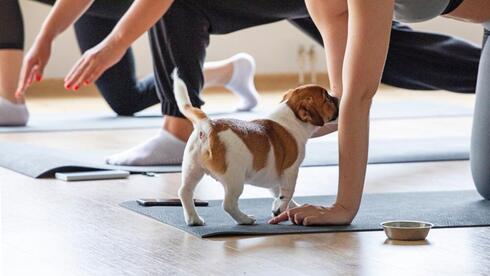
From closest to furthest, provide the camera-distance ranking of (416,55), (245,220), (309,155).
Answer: (245,220) < (309,155) < (416,55)

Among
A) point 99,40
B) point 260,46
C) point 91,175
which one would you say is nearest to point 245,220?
point 91,175

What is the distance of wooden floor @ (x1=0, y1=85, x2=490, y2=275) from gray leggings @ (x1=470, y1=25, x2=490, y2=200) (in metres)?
0.13

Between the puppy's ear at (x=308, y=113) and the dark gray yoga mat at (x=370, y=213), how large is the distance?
0.52 feet

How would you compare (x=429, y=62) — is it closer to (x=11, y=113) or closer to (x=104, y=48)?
(x=104, y=48)

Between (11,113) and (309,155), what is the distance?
45.4 inches

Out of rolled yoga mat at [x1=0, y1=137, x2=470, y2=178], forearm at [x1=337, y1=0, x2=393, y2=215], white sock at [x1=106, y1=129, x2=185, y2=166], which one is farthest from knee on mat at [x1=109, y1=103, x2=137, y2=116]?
forearm at [x1=337, y1=0, x2=393, y2=215]

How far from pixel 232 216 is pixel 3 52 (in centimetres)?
192

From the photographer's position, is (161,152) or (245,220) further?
(161,152)

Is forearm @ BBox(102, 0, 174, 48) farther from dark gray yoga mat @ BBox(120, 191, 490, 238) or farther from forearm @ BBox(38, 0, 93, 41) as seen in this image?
dark gray yoga mat @ BBox(120, 191, 490, 238)

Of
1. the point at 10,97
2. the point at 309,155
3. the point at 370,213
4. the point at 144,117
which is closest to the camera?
the point at 370,213

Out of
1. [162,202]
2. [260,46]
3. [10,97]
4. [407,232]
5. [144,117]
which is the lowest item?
[260,46]

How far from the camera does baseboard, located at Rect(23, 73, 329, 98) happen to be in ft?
16.8

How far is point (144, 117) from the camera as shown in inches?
142

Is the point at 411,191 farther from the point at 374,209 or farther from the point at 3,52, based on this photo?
the point at 3,52
